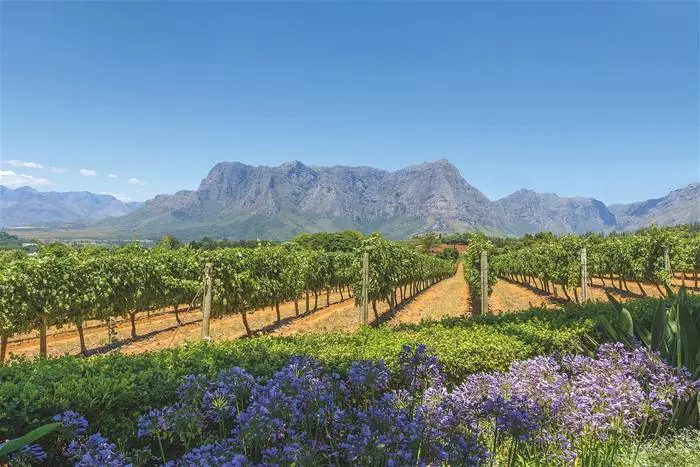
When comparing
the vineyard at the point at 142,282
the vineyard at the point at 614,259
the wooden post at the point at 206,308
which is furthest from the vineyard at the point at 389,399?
the vineyard at the point at 614,259

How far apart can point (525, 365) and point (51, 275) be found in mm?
13732

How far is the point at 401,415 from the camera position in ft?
8.80

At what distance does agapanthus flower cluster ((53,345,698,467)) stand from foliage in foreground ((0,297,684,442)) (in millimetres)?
465

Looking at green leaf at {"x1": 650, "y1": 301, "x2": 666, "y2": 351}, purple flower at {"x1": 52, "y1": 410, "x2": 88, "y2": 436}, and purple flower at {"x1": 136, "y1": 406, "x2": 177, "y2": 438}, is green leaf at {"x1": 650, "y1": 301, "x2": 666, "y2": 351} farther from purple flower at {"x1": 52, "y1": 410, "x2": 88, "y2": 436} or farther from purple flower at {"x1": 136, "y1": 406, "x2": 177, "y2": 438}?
purple flower at {"x1": 52, "y1": 410, "x2": 88, "y2": 436}

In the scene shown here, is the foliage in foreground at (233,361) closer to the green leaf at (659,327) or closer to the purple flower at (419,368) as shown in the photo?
the green leaf at (659,327)

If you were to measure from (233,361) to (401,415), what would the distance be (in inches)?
90.8

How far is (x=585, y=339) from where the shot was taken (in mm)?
6332

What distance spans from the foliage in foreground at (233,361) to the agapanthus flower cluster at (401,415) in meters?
0.46

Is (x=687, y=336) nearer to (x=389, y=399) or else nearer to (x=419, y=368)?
(x=419, y=368)

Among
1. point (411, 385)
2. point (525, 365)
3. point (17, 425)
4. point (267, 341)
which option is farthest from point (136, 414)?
point (525, 365)

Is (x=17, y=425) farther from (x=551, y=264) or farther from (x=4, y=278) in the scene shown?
(x=551, y=264)

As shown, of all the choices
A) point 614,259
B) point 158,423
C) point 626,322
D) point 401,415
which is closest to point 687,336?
point 626,322

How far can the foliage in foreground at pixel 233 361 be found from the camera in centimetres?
330

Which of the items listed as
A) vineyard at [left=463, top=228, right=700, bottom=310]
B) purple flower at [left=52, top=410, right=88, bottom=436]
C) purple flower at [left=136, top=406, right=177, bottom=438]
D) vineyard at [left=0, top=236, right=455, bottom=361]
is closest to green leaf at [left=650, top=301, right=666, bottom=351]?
purple flower at [left=136, top=406, right=177, bottom=438]
